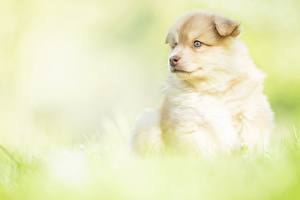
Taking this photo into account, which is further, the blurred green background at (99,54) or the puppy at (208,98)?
the blurred green background at (99,54)

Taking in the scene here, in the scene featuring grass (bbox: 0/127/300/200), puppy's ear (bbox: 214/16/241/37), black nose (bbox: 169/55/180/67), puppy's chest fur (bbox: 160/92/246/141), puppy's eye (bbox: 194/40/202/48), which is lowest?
puppy's chest fur (bbox: 160/92/246/141)

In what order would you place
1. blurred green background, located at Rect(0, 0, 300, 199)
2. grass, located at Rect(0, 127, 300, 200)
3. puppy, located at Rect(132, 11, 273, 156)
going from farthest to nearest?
blurred green background, located at Rect(0, 0, 300, 199)
puppy, located at Rect(132, 11, 273, 156)
grass, located at Rect(0, 127, 300, 200)

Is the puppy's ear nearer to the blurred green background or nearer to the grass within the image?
the grass

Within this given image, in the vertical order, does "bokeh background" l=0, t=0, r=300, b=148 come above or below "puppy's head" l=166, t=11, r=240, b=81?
below

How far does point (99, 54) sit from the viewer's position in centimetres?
966

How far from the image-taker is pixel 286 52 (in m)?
8.59

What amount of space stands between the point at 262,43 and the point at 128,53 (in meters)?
1.70

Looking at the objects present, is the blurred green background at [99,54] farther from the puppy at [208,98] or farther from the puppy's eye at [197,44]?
the puppy's eye at [197,44]

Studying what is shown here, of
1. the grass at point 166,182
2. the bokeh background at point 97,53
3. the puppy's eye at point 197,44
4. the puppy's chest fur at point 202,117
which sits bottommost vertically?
the bokeh background at point 97,53

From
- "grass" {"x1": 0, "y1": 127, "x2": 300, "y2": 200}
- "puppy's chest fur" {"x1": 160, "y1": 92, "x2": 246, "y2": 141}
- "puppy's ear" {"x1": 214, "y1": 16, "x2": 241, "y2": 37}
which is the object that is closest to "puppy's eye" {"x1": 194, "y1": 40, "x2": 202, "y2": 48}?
"puppy's ear" {"x1": 214, "y1": 16, "x2": 241, "y2": 37}

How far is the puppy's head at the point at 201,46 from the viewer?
4.15 m

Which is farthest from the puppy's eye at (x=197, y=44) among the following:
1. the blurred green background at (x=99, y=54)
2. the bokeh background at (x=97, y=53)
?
the bokeh background at (x=97, y=53)

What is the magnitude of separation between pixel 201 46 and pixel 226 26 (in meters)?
0.18

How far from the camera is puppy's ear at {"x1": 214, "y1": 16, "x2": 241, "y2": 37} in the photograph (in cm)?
423
